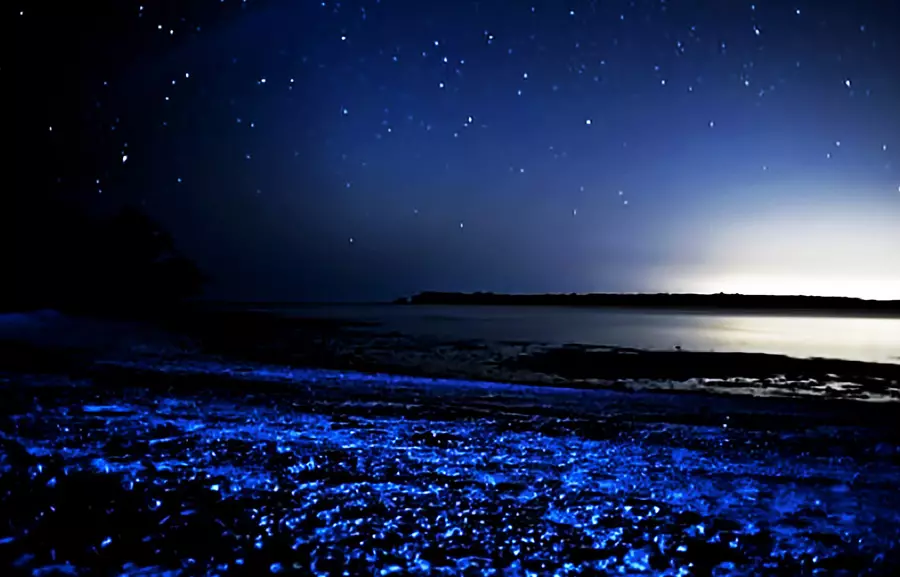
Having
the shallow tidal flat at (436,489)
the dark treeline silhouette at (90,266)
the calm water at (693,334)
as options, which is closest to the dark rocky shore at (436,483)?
the shallow tidal flat at (436,489)

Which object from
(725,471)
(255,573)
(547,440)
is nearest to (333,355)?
(547,440)

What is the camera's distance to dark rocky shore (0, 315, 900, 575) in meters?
4.65

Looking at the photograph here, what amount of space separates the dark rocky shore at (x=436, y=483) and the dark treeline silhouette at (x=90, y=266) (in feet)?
178

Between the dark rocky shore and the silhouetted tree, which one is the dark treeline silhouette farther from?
the dark rocky shore

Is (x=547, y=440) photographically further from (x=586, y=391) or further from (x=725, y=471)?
(x=586, y=391)

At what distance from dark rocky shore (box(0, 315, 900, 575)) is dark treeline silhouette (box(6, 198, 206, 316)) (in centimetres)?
5440

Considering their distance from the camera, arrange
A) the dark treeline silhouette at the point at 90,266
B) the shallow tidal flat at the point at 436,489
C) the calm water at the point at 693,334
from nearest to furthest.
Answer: the shallow tidal flat at the point at 436,489 < the calm water at the point at 693,334 < the dark treeline silhouette at the point at 90,266

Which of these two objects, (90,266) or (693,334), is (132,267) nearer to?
(90,266)

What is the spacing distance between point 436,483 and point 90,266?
75.2 meters

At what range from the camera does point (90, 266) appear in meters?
71.1

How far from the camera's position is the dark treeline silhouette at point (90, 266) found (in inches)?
2335

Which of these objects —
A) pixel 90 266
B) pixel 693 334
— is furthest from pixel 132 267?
pixel 693 334

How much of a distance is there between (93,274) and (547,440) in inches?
2950

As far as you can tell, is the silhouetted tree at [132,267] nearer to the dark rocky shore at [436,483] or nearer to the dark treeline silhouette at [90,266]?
the dark treeline silhouette at [90,266]
